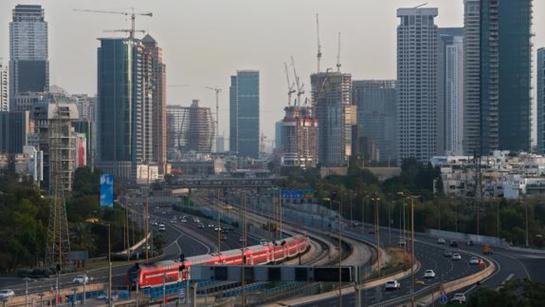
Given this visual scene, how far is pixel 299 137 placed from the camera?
185500 millimetres

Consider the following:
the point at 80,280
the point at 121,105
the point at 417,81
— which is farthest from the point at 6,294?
the point at 417,81

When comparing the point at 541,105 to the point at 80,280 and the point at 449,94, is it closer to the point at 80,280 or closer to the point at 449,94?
the point at 449,94

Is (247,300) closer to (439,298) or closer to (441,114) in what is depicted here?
(439,298)

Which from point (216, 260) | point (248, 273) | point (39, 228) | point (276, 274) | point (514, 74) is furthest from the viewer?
point (514, 74)

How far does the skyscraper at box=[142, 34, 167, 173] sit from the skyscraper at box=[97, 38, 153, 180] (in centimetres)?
1289

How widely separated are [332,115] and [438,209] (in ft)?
391

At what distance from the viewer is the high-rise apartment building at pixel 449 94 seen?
17012cm

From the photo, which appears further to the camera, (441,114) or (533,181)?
(441,114)

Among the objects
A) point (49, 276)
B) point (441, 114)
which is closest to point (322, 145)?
point (441, 114)

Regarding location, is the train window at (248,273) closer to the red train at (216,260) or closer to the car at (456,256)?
the red train at (216,260)

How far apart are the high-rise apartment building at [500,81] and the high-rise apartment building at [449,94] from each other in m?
35.2

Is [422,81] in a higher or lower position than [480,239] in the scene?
higher

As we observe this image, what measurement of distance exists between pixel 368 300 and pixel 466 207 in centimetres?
4283

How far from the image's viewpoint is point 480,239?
65125 mm
